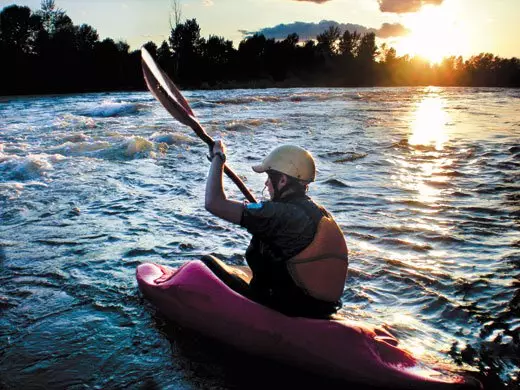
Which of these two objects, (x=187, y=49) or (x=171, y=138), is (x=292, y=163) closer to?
(x=171, y=138)

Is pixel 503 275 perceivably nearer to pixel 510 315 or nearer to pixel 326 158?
pixel 510 315

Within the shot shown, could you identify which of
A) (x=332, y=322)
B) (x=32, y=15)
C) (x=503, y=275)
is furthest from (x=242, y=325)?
(x=32, y=15)

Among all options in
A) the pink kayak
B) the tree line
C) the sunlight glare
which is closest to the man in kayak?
the pink kayak

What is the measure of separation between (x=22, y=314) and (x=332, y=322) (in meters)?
2.40

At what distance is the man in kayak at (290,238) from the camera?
273 cm

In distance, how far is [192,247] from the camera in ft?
16.8

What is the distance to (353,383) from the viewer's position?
273 cm

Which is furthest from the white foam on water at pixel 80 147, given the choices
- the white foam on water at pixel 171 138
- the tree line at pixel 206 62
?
the tree line at pixel 206 62

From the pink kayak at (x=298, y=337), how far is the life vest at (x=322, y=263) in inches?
8.2

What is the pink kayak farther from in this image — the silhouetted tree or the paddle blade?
the silhouetted tree

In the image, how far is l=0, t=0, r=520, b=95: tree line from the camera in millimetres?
46062

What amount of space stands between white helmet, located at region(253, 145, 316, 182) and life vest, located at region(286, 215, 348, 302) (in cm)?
29

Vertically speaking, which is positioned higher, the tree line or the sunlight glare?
the tree line

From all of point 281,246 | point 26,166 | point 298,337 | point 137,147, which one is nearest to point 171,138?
point 137,147
